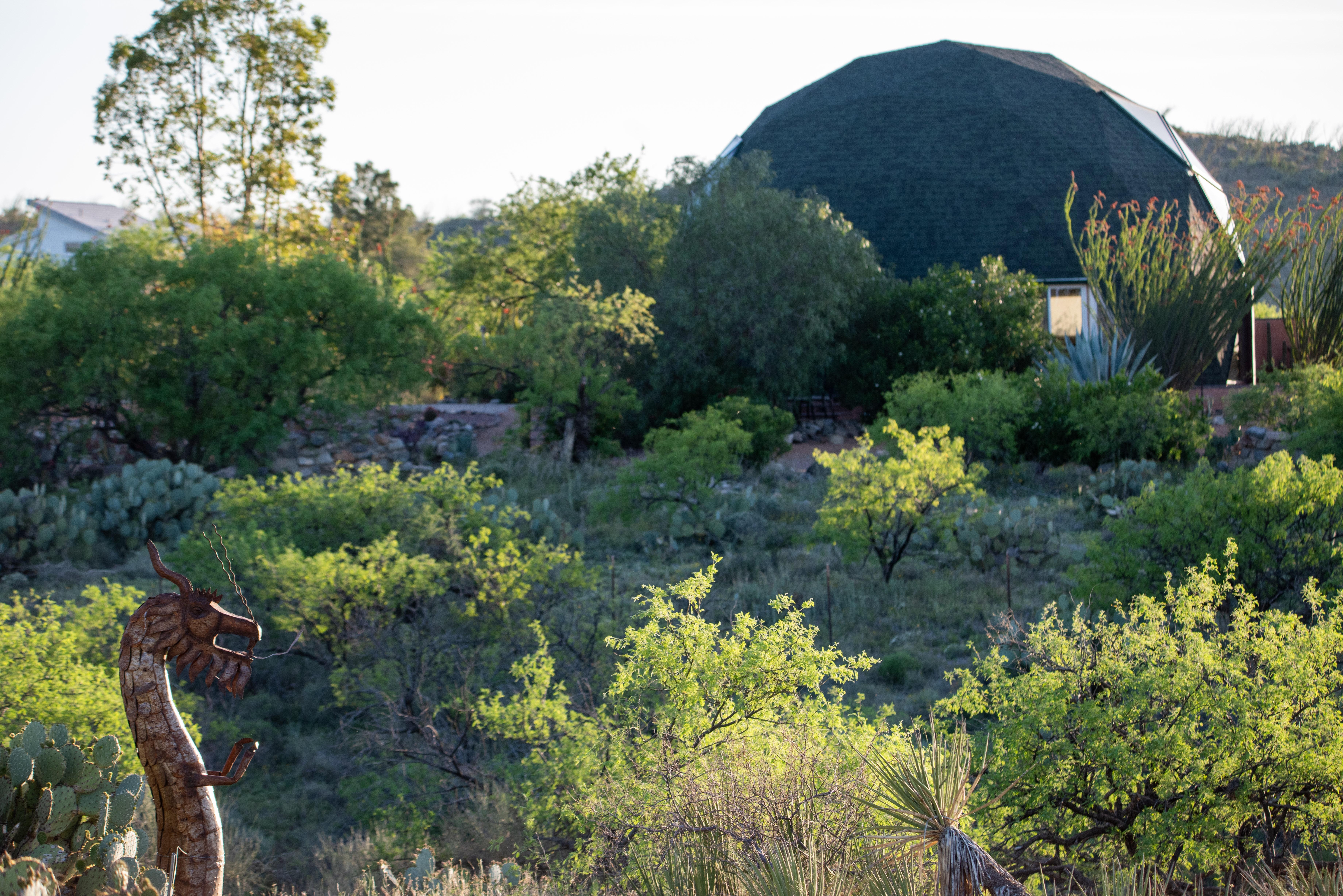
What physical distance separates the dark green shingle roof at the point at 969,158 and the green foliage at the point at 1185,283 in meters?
3.02

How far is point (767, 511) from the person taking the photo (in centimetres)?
1241

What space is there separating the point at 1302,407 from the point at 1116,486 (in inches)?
154

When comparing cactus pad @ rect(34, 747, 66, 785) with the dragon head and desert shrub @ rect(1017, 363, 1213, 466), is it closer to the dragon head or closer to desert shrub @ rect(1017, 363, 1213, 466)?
the dragon head

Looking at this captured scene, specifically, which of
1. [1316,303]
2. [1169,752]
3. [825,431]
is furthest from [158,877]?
[1316,303]

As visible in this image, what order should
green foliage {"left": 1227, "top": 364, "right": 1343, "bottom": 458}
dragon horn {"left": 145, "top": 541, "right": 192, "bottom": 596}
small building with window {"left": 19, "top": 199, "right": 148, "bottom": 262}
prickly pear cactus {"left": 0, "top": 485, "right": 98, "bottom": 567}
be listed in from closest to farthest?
dragon horn {"left": 145, "top": 541, "right": 192, "bottom": 596}, prickly pear cactus {"left": 0, "top": 485, "right": 98, "bottom": 567}, green foliage {"left": 1227, "top": 364, "right": 1343, "bottom": 458}, small building with window {"left": 19, "top": 199, "right": 148, "bottom": 262}

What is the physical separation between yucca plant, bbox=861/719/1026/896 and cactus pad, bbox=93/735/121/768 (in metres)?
2.91

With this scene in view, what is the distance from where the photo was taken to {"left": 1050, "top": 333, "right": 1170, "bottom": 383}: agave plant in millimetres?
16031

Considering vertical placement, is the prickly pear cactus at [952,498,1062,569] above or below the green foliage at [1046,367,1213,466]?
below

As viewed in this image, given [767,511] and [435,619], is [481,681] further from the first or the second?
[767,511]

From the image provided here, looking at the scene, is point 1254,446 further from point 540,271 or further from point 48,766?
point 48,766

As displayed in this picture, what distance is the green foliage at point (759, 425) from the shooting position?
14.8 m

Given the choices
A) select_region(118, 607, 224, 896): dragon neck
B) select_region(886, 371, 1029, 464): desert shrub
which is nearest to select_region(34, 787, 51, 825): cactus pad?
Result: select_region(118, 607, 224, 896): dragon neck

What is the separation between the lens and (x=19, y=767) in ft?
12.2

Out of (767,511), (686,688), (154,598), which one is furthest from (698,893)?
(767,511)
